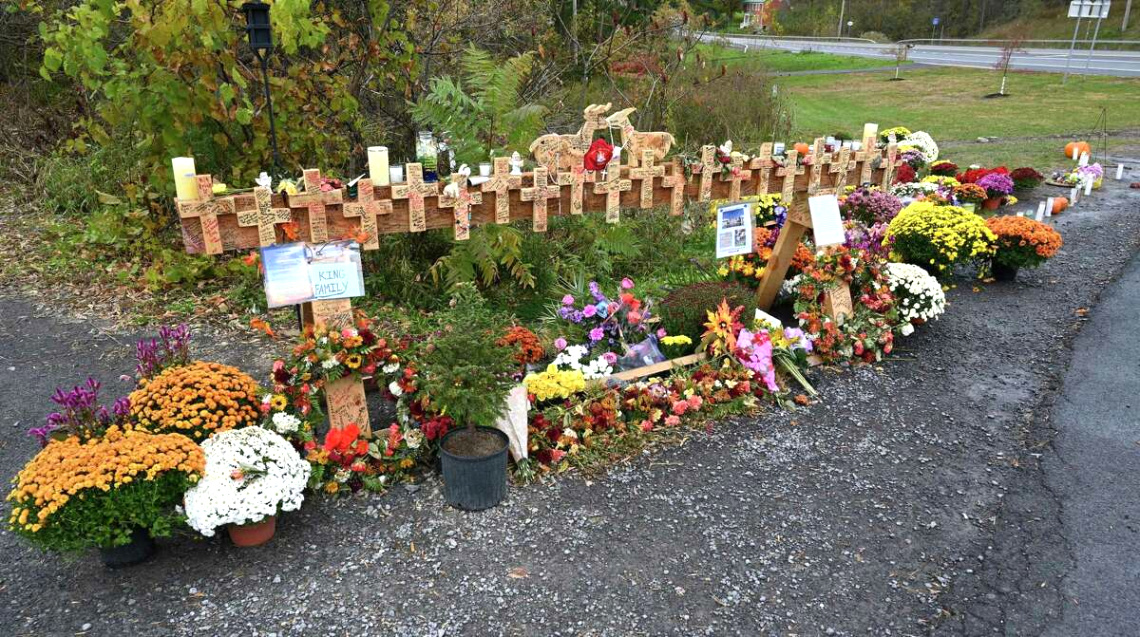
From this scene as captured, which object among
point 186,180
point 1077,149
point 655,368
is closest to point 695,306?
point 655,368

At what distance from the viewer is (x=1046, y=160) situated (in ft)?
38.3

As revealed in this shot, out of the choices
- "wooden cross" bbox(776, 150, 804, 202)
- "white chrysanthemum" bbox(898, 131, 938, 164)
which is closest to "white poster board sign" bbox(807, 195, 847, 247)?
"wooden cross" bbox(776, 150, 804, 202)

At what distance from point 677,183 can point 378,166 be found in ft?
5.52

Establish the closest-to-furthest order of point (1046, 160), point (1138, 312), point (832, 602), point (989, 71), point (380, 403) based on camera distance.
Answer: point (832, 602) → point (380, 403) → point (1138, 312) → point (1046, 160) → point (989, 71)

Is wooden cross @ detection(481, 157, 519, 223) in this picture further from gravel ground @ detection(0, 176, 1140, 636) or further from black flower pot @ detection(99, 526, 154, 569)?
black flower pot @ detection(99, 526, 154, 569)

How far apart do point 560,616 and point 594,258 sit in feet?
13.0

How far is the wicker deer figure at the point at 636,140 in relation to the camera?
4.22 meters

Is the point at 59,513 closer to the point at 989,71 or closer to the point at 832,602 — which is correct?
the point at 832,602

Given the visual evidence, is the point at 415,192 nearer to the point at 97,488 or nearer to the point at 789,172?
the point at 97,488

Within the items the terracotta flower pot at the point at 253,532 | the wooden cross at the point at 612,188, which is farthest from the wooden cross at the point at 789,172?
the terracotta flower pot at the point at 253,532

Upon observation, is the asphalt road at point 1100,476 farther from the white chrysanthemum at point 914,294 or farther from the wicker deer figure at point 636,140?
the wicker deer figure at point 636,140

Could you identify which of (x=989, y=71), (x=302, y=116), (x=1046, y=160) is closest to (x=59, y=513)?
(x=302, y=116)

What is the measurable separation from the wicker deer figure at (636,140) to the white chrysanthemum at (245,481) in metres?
2.30

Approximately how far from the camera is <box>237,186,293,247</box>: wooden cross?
3109 millimetres
